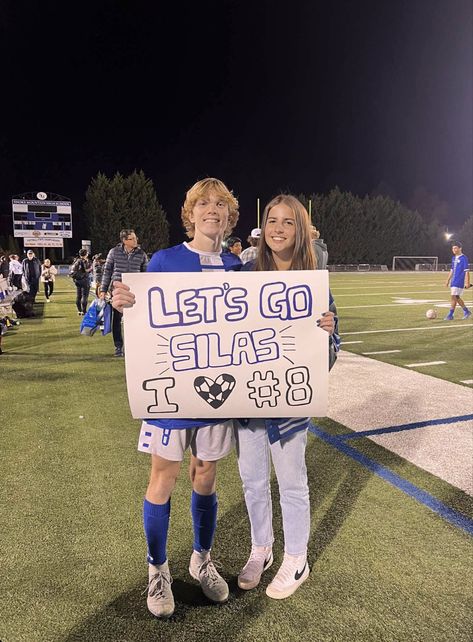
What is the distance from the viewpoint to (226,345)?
210 cm

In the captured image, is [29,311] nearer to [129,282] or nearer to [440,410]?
[440,410]

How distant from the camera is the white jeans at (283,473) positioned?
221 cm

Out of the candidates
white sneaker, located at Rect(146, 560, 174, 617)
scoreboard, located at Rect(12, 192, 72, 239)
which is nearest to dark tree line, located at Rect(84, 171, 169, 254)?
scoreboard, located at Rect(12, 192, 72, 239)

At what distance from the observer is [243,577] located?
90.7 inches

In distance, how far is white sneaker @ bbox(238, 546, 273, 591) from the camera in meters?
2.29

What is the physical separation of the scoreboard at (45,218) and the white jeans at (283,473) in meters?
36.2

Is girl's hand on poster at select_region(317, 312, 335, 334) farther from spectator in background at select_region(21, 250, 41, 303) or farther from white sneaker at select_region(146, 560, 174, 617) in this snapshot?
spectator in background at select_region(21, 250, 41, 303)

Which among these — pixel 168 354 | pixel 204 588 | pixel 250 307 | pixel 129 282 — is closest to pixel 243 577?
pixel 204 588

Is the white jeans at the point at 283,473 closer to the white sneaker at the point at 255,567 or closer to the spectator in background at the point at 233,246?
the white sneaker at the point at 255,567

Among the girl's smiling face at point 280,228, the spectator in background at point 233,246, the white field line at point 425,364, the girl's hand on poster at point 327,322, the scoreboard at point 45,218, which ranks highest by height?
the scoreboard at point 45,218

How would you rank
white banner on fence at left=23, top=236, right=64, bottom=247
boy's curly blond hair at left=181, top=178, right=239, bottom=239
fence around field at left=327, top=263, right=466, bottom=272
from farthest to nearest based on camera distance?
fence around field at left=327, top=263, right=466, bottom=272, white banner on fence at left=23, top=236, right=64, bottom=247, boy's curly blond hair at left=181, top=178, right=239, bottom=239

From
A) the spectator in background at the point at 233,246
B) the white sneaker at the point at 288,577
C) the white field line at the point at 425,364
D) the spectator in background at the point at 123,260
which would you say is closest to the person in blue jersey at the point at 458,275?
the white field line at the point at 425,364

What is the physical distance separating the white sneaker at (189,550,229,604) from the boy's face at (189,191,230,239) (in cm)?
156

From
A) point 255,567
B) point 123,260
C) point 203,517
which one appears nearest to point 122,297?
point 203,517
